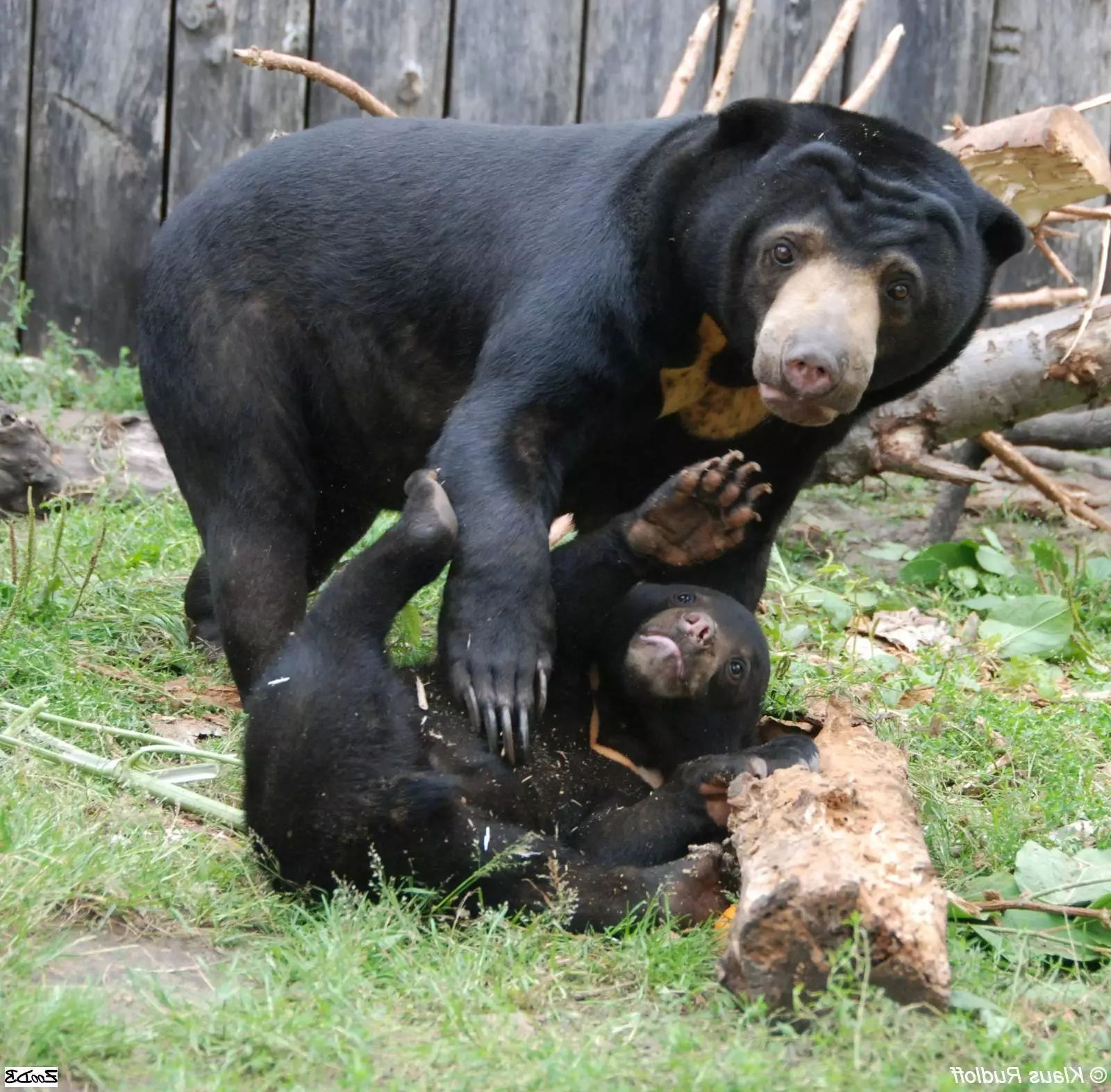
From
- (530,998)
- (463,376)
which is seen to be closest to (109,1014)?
(530,998)

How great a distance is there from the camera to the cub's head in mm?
3883

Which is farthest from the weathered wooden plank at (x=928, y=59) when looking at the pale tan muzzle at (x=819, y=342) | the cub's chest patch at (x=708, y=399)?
the pale tan muzzle at (x=819, y=342)

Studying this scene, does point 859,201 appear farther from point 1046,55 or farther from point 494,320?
point 1046,55

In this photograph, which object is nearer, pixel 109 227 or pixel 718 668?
pixel 718 668

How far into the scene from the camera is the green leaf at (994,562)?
21.7 ft

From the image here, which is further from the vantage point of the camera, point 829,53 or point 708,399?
point 829,53

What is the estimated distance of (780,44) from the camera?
7.83 meters

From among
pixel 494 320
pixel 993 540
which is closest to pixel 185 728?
pixel 494 320

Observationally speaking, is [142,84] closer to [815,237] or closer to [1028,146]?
[1028,146]

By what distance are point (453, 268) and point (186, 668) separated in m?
1.65

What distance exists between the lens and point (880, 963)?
8.81 feet

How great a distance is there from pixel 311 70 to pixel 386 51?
1.43 metres

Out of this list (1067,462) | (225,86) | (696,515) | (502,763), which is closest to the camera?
(502,763)

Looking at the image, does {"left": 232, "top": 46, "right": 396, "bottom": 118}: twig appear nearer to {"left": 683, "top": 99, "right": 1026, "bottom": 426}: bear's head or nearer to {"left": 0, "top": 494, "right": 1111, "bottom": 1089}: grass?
{"left": 683, "top": 99, "right": 1026, "bottom": 426}: bear's head
